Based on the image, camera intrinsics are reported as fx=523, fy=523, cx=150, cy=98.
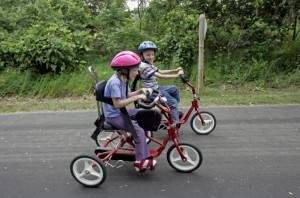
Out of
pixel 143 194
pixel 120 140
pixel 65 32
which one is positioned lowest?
pixel 143 194

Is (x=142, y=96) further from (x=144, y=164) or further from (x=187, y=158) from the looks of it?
(x=187, y=158)

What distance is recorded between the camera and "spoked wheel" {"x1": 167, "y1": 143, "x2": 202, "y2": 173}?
5691 millimetres

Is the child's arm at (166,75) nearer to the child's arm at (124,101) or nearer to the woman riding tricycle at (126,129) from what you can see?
the woman riding tricycle at (126,129)

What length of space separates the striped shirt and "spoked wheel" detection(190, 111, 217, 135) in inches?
34.3

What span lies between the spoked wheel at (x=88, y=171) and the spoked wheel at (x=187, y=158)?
32.1 inches

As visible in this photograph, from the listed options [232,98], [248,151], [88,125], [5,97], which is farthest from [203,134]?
[5,97]

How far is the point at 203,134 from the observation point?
24.4ft

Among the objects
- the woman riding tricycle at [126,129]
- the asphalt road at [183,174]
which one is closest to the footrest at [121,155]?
the woman riding tricycle at [126,129]

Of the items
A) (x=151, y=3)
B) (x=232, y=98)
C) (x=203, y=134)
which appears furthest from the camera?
(x=151, y=3)

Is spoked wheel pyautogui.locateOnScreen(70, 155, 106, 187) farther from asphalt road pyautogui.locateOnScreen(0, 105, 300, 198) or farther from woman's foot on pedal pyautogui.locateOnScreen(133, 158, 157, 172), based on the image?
woman's foot on pedal pyautogui.locateOnScreen(133, 158, 157, 172)

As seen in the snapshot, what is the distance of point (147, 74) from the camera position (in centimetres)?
692

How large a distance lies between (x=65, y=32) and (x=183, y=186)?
7804 millimetres

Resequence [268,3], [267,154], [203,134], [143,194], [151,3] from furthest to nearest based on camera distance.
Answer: [151,3] < [268,3] < [203,134] < [267,154] < [143,194]

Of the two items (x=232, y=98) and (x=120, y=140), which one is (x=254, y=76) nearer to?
(x=232, y=98)
